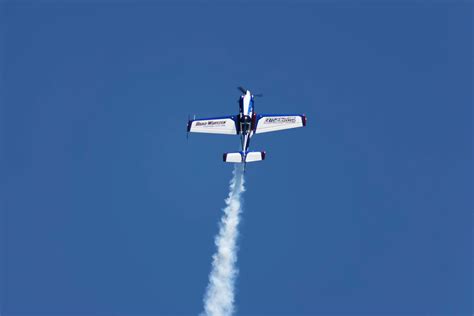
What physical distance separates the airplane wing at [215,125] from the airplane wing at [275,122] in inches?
65.2

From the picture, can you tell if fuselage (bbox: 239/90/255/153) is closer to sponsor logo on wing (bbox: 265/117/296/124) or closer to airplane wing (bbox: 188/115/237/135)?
airplane wing (bbox: 188/115/237/135)

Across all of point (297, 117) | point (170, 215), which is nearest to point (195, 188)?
point (170, 215)

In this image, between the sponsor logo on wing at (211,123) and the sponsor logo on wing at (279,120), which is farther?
the sponsor logo on wing at (279,120)

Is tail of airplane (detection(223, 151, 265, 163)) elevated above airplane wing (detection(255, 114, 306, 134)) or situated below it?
below

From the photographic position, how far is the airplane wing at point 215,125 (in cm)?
4866

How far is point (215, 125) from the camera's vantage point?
49125mm

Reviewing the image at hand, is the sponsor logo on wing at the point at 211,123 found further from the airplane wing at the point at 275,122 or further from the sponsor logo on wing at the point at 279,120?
the sponsor logo on wing at the point at 279,120

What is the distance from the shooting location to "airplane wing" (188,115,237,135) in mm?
48656

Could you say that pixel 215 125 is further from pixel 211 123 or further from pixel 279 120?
pixel 279 120

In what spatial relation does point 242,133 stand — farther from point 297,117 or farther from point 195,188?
point 195,188

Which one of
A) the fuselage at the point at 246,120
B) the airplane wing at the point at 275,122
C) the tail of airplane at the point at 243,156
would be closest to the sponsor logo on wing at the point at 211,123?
the fuselage at the point at 246,120

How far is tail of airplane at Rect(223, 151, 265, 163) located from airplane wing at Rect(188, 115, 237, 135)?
112 inches

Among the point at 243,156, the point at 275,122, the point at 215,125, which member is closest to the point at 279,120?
the point at 275,122

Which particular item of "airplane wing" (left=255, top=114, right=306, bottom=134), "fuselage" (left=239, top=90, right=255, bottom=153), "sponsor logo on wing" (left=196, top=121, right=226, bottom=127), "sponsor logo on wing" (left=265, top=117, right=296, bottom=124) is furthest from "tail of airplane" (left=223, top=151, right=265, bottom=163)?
"sponsor logo on wing" (left=265, top=117, right=296, bottom=124)
